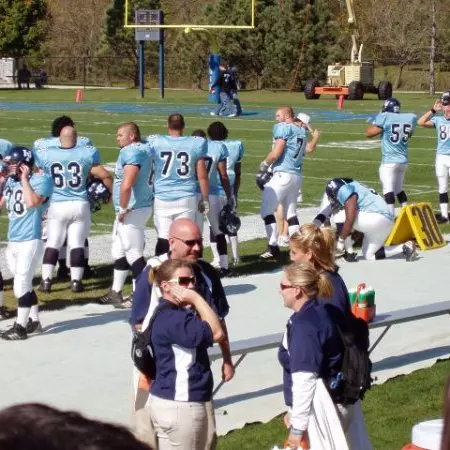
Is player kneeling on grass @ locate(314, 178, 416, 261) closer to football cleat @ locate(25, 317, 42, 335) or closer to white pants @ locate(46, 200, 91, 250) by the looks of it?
white pants @ locate(46, 200, 91, 250)

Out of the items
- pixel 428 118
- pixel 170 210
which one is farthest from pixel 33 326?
pixel 428 118

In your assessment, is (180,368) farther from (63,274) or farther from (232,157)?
(232,157)

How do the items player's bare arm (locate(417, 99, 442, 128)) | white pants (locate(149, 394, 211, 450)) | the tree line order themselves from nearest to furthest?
white pants (locate(149, 394, 211, 450)) < player's bare arm (locate(417, 99, 442, 128)) < the tree line

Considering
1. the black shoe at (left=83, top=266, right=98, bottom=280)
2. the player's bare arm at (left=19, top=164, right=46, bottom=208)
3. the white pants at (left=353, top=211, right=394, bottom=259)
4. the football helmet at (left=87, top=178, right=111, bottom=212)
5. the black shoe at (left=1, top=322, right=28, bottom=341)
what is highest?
the player's bare arm at (left=19, top=164, right=46, bottom=208)

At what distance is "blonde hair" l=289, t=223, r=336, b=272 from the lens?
672cm

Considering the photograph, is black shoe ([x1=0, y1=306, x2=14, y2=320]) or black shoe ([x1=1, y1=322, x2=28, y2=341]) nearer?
black shoe ([x1=1, y1=322, x2=28, y2=341])

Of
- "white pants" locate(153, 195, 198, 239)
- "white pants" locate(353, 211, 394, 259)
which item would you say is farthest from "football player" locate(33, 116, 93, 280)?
"white pants" locate(353, 211, 394, 259)

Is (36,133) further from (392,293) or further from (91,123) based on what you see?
(392,293)

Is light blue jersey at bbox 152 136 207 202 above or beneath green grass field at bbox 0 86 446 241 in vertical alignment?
above

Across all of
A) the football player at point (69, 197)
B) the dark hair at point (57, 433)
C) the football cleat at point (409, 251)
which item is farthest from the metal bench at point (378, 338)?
the dark hair at point (57, 433)

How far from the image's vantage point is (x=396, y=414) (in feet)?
26.6

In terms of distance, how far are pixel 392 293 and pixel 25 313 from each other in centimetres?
408

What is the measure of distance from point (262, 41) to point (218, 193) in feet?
159

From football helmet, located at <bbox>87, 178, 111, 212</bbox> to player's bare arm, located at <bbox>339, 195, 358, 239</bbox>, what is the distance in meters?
2.89
